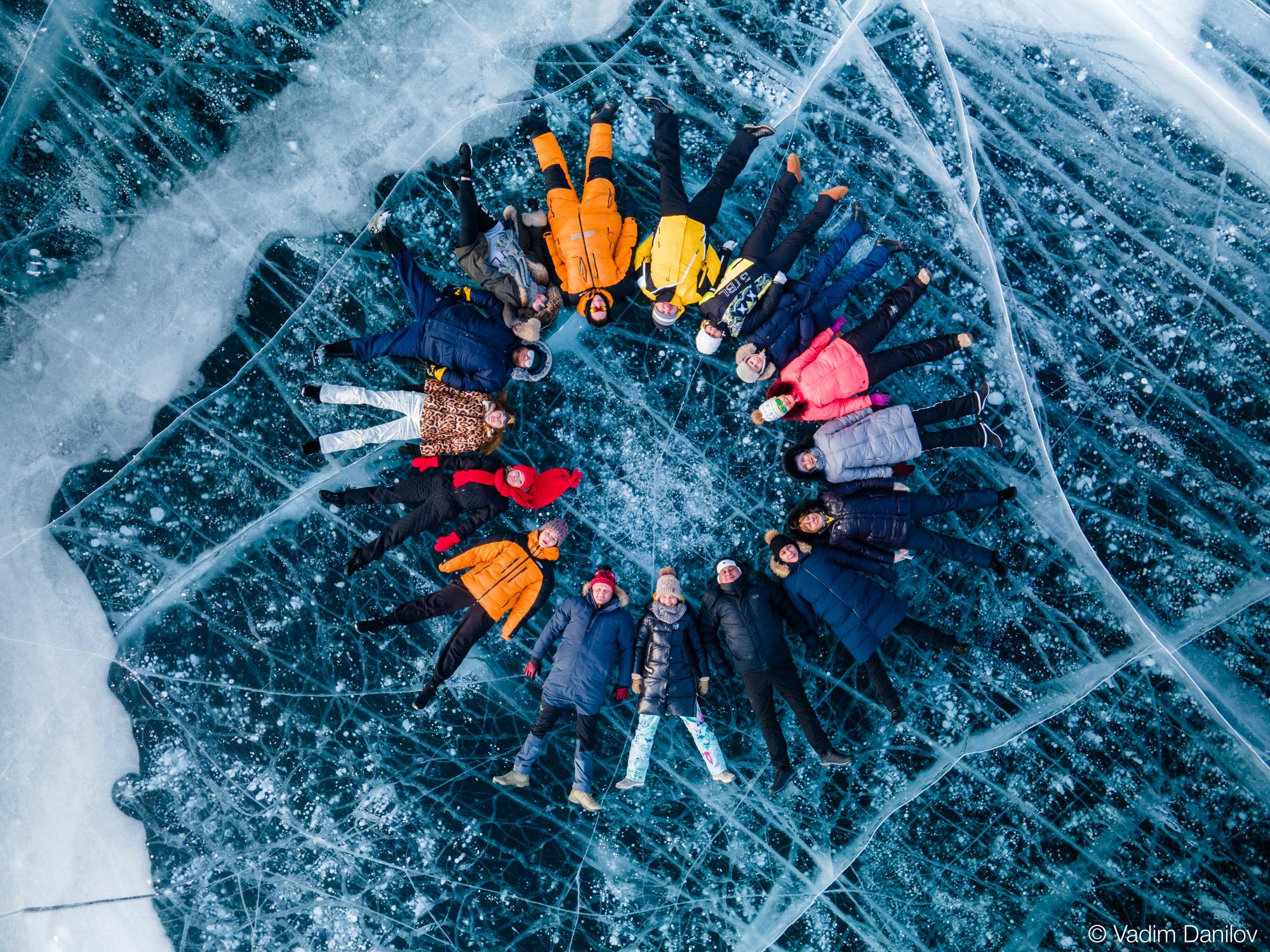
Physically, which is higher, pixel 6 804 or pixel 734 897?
pixel 734 897

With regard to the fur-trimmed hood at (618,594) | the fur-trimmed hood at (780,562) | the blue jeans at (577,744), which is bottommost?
the blue jeans at (577,744)

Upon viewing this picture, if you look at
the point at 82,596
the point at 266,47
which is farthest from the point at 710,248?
the point at 82,596

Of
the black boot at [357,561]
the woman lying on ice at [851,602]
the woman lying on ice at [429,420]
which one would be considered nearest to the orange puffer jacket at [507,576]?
the black boot at [357,561]

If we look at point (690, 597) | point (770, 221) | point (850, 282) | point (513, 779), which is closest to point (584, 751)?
point (513, 779)

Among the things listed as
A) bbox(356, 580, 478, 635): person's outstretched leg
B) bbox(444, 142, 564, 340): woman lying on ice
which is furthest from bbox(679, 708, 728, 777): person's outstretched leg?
bbox(444, 142, 564, 340): woman lying on ice

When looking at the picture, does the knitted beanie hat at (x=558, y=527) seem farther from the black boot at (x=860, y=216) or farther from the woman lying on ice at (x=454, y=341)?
the black boot at (x=860, y=216)

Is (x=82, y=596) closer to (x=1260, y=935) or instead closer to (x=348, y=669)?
(x=348, y=669)

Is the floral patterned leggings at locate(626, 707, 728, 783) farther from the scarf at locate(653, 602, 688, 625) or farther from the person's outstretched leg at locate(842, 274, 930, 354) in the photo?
the person's outstretched leg at locate(842, 274, 930, 354)
